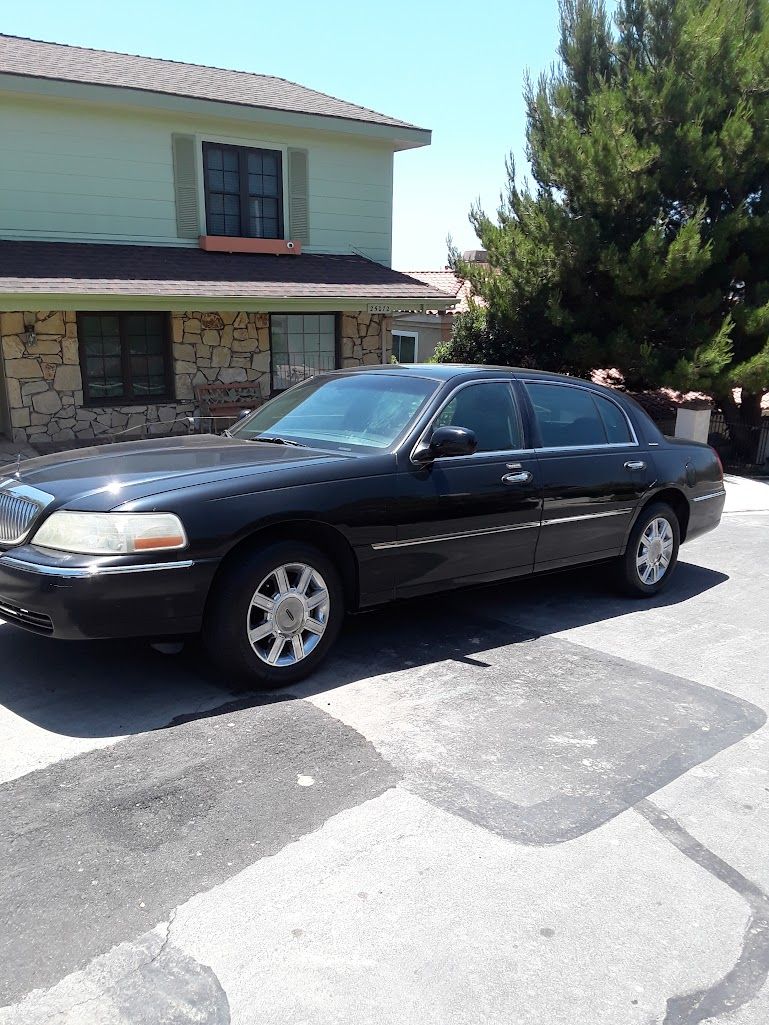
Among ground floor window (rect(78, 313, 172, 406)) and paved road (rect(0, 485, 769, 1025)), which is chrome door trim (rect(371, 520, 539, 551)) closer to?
paved road (rect(0, 485, 769, 1025))

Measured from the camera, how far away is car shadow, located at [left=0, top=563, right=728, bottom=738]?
13.6ft

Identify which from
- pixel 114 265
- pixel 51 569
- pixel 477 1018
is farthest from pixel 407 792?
pixel 114 265

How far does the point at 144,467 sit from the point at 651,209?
11159 mm

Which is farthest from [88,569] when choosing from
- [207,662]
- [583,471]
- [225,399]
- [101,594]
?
[225,399]

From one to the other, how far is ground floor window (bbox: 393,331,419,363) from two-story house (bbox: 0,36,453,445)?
5795 mm

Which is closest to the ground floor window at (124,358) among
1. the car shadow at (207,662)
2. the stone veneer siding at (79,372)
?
the stone veneer siding at (79,372)

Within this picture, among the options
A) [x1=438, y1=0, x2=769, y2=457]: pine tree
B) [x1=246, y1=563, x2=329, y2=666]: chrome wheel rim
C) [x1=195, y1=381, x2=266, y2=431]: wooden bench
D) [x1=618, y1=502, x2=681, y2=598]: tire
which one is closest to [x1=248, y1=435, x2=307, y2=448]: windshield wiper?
[x1=246, y1=563, x2=329, y2=666]: chrome wheel rim

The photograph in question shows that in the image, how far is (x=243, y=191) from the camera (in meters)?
13.8

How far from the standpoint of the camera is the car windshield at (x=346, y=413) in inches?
202

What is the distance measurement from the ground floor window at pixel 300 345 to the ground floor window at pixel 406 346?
6634mm

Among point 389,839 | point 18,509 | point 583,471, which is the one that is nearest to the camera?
point 389,839

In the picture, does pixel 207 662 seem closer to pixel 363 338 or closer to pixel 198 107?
pixel 198 107

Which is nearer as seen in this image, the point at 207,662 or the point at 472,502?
the point at 207,662

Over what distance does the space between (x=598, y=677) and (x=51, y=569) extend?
294 cm
